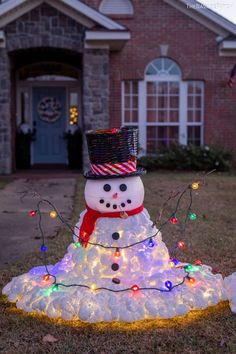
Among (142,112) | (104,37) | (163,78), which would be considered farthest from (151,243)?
(163,78)

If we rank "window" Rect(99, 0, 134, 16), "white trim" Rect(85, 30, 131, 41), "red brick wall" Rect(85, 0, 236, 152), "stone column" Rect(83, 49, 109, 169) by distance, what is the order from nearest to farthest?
"white trim" Rect(85, 30, 131, 41) → "stone column" Rect(83, 49, 109, 169) → "red brick wall" Rect(85, 0, 236, 152) → "window" Rect(99, 0, 134, 16)

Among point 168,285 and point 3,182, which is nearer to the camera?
point 168,285

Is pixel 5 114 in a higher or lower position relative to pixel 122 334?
higher

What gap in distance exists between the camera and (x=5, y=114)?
12.9 meters

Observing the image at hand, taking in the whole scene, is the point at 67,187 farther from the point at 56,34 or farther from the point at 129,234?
the point at 129,234

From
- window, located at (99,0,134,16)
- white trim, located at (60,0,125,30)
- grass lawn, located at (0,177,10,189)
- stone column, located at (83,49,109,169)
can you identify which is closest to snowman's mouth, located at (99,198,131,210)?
grass lawn, located at (0,177,10,189)

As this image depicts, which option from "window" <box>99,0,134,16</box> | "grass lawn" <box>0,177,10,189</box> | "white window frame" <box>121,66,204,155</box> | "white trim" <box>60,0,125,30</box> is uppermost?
"window" <box>99,0,134,16</box>

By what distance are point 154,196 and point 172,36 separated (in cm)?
628

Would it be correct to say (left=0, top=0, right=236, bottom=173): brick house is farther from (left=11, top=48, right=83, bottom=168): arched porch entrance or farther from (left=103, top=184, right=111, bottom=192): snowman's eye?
(left=103, top=184, right=111, bottom=192): snowman's eye

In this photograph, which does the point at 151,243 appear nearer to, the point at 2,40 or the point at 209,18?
the point at 2,40

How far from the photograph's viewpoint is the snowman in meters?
3.63

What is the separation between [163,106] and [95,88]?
2.48 metres

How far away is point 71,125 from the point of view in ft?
52.8

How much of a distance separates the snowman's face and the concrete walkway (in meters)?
0.74
